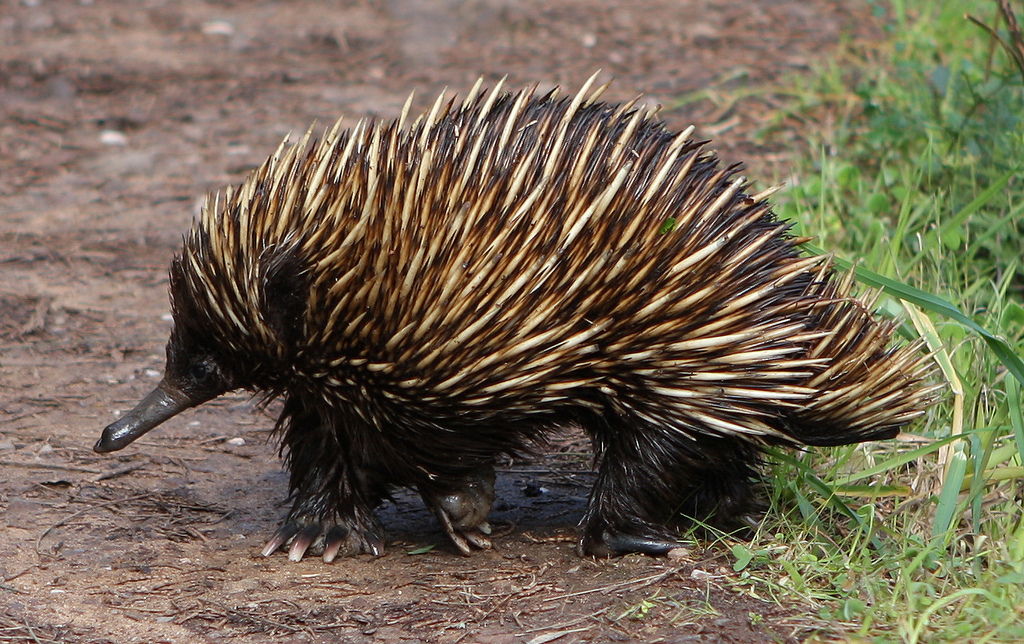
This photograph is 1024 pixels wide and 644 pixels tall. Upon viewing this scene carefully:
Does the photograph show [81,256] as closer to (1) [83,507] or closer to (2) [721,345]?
(1) [83,507]

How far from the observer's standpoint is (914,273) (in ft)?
15.3

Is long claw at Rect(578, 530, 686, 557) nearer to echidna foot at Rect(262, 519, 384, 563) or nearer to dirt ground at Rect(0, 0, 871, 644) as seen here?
dirt ground at Rect(0, 0, 871, 644)

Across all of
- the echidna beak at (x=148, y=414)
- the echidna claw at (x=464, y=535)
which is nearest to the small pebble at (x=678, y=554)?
the echidna claw at (x=464, y=535)

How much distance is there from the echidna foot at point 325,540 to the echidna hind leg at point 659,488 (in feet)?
2.18

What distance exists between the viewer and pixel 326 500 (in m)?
3.76

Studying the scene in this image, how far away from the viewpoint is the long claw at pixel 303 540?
371 cm

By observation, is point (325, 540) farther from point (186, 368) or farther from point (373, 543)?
point (186, 368)

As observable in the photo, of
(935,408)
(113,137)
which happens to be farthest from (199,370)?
(113,137)

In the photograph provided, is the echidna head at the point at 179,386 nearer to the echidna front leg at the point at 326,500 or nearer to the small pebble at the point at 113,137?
the echidna front leg at the point at 326,500

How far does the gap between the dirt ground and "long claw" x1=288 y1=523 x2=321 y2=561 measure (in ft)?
0.13

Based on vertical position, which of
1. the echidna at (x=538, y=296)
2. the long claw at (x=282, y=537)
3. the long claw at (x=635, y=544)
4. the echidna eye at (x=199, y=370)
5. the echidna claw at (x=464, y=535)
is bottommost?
the long claw at (x=282, y=537)

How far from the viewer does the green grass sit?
10.5ft

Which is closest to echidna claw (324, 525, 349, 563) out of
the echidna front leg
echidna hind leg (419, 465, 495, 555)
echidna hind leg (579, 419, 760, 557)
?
the echidna front leg

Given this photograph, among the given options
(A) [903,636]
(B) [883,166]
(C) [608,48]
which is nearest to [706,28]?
(C) [608,48]
